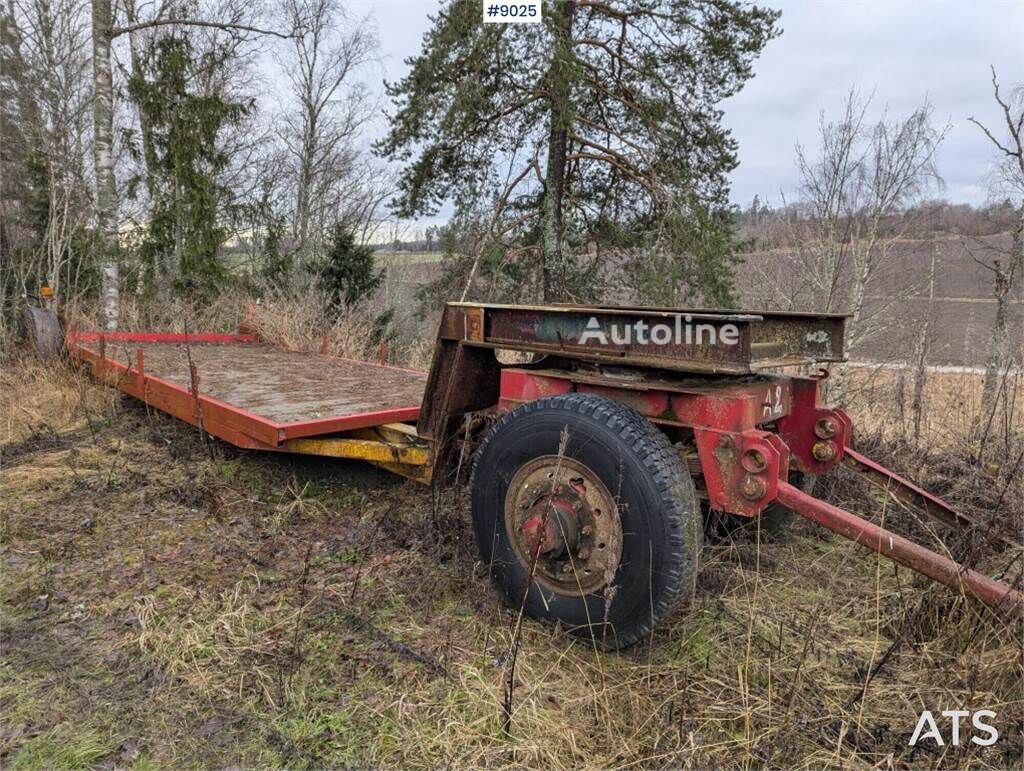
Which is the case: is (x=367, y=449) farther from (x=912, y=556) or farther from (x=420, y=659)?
(x=912, y=556)

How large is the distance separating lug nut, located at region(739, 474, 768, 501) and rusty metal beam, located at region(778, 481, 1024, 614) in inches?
2.4

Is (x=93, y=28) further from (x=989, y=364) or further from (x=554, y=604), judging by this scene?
(x=989, y=364)

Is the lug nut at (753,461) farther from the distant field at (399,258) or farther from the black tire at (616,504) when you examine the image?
the distant field at (399,258)

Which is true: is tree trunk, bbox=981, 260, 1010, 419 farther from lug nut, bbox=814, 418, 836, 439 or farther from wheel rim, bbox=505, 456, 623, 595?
wheel rim, bbox=505, 456, 623, 595

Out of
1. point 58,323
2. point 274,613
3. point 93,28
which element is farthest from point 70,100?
point 274,613

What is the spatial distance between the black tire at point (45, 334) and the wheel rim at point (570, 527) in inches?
240

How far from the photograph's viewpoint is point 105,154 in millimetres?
11500

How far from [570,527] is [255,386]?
3.44 metres

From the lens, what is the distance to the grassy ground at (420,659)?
6.79 feet

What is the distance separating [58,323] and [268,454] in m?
3.74

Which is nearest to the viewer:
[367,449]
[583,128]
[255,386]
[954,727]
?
[954,727]

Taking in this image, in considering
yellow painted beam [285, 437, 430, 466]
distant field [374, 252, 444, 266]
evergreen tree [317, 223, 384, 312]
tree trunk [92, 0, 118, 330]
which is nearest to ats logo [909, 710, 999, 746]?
yellow painted beam [285, 437, 430, 466]

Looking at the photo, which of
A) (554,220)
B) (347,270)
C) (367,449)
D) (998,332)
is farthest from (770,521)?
(347,270)

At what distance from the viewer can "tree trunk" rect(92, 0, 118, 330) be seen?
37.2ft
